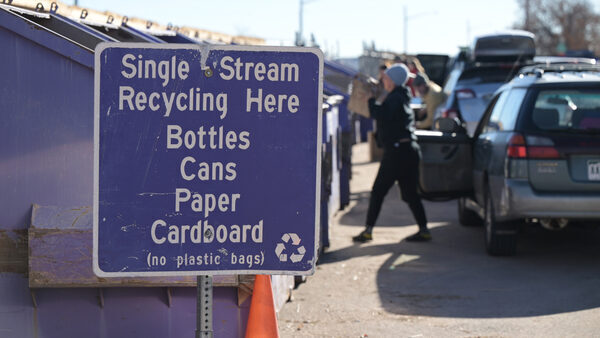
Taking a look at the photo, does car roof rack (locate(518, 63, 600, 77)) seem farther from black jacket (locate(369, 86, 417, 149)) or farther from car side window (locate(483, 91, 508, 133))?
black jacket (locate(369, 86, 417, 149))

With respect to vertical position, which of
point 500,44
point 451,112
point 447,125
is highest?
point 500,44

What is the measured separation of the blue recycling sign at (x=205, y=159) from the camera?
3.55 metres

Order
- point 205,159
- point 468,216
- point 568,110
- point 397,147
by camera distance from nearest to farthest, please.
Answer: point 205,159 → point 568,110 → point 397,147 → point 468,216

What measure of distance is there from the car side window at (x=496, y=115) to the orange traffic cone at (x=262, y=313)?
15.7 feet

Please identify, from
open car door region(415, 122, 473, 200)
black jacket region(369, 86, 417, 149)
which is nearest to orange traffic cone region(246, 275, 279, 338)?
black jacket region(369, 86, 417, 149)

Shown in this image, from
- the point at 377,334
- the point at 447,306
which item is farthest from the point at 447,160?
the point at 377,334

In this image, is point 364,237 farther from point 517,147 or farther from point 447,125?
point 517,147

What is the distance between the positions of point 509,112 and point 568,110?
53 centimetres

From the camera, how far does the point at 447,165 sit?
10531mm

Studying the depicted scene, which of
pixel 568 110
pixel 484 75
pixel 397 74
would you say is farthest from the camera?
pixel 484 75

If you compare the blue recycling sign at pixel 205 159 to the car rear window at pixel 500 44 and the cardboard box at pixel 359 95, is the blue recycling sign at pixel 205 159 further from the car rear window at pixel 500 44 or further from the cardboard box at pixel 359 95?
the car rear window at pixel 500 44

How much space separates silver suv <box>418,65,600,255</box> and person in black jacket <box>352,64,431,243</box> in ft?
2.55

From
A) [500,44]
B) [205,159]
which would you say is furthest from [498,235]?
[500,44]

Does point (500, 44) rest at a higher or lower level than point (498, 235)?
higher
